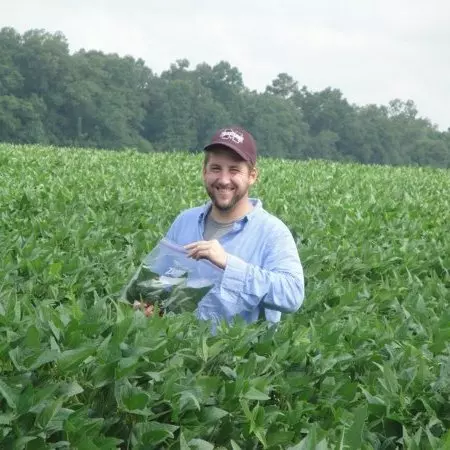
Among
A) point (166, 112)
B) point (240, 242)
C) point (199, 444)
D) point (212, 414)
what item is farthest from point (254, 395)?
point (166, 112)

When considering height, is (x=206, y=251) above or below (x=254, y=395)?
above

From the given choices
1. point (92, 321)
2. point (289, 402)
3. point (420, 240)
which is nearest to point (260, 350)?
point (289, 402)

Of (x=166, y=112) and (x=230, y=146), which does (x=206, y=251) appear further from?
(x=166, y=112)

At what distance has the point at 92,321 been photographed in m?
3.15

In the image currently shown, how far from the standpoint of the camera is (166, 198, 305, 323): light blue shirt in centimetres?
390

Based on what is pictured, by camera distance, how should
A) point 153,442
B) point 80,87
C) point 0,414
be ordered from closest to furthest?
1. point 0,414
2. point 153,442
3. point 80,87

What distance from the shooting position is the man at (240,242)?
3.91 metres

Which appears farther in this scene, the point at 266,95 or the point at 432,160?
the point at 266,95

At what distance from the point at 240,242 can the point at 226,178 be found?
0.29 meters

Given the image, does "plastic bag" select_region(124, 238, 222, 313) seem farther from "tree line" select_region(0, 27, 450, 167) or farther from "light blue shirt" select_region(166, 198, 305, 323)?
"tree line" select_region(0, 27, 450, 167)

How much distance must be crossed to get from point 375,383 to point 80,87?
191 feet

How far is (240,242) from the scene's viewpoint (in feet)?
13.6

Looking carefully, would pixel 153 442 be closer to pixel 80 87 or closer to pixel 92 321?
pixel 92 321

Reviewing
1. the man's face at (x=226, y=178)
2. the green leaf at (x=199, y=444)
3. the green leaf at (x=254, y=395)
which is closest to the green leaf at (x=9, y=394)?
the green leaf at (x=199, y=444)
